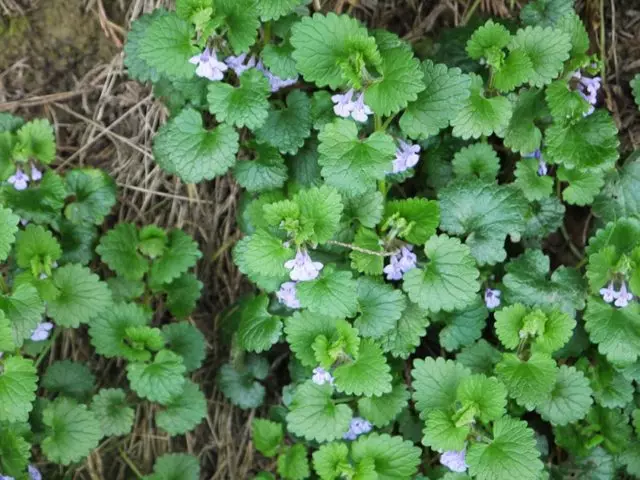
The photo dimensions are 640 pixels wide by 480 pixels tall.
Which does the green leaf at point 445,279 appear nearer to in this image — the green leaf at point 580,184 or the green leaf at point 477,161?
the green leaf at point 477,161

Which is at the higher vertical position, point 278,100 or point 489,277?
point 278,100

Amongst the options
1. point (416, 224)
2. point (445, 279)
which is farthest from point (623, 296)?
point (416, 224)

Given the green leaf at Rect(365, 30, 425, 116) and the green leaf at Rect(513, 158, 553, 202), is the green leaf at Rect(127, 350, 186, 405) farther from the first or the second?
the green leaf at Rect(513, 158, 553, 202)

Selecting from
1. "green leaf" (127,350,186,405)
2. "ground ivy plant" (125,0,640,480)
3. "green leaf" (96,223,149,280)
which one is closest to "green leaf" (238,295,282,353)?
"ground ivy plant" (125,0,640,480)

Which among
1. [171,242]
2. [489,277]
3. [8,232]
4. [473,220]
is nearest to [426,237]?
[473,220]

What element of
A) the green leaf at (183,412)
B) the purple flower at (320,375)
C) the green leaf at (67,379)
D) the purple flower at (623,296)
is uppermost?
the purple flower at (623,296)

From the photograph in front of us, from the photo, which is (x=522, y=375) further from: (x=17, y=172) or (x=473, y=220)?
(x=17, y=172)

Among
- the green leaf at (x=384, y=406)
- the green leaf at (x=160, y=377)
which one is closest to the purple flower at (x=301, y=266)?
the green leaf at (x=384, y=406)
